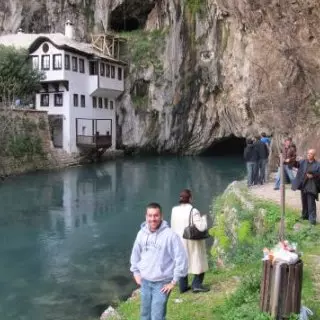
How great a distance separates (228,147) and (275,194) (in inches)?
1726

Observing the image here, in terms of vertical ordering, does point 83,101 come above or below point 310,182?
above

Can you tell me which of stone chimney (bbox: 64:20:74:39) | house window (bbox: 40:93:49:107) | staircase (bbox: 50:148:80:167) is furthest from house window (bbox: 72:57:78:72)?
staircase (bbox: 50:148:80:167)

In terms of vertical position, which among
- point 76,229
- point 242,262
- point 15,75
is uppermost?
point 15,75

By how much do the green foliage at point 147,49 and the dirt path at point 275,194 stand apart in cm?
3263

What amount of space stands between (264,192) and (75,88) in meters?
30.5

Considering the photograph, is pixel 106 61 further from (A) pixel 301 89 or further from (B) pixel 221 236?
(B) pixel 221 236

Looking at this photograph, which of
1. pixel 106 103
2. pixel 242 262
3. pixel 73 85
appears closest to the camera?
pixel 242 262

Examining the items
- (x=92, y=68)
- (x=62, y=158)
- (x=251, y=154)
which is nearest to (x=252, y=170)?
(x=251, y=154)

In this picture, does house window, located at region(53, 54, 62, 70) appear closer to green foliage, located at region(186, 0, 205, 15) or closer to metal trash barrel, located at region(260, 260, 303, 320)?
green foliage, located at region(186, 0, 205, 15)

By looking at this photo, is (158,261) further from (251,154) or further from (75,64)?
(75,64)

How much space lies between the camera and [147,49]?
4931cm

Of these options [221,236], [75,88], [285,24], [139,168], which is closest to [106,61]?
[75,88]

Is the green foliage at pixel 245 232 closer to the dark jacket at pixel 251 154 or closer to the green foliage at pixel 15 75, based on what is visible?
the dark jacket at pixel 251 154

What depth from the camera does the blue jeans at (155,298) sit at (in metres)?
6.11
